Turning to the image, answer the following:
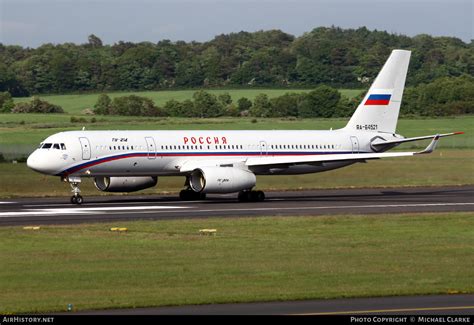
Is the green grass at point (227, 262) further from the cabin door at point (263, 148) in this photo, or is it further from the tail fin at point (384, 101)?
the tail fin at point (384, 101)

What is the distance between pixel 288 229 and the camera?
3353cm

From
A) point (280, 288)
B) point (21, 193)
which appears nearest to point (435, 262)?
point (280, 288)

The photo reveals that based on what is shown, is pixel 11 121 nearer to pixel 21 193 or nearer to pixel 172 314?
pixel 21 193

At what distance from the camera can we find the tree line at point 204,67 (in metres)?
131

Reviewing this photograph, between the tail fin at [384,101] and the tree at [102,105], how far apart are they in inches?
1765

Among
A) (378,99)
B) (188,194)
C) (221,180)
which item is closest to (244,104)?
(378,99)

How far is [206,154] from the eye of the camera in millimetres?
49188

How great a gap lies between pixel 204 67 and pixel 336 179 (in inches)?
3841

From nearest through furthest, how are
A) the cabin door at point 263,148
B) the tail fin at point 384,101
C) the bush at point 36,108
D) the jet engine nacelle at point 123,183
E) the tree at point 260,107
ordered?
the jet engine nacelle at point 123,183 < the cabin door at point 263,148 < the tail fin at point 384,101 < the bush at point 36,108 < the tree at point 260,107

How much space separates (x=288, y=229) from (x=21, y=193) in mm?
23177

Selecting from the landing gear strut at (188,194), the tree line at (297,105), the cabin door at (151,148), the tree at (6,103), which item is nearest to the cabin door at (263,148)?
the landing gear strut at (188,194)

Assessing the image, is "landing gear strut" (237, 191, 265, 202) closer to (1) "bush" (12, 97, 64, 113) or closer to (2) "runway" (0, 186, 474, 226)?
(2) "runway" (0, 186, 474, 226)

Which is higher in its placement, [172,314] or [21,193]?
[172,314]

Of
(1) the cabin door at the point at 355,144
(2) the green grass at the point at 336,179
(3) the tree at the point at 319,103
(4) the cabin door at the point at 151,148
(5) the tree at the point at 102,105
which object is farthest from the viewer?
(3) the tree at the point at 319,103
